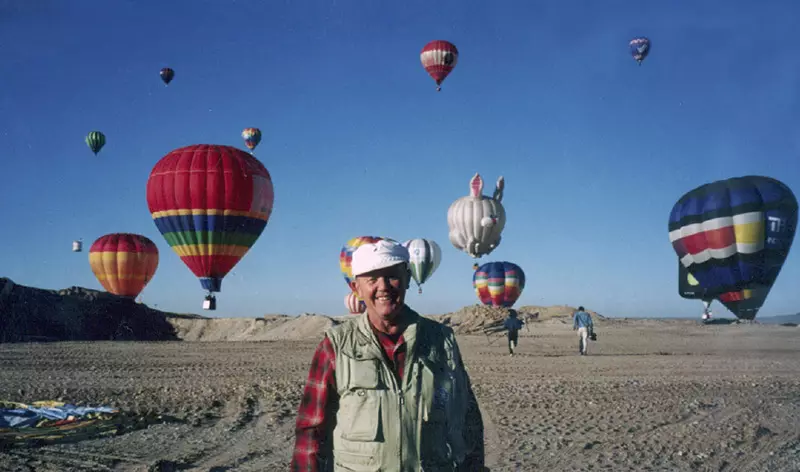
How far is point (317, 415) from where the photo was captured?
2.81 m

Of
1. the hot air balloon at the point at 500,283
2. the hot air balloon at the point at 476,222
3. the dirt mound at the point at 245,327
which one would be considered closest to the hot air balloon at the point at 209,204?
the dirt mound at the point at 245,327

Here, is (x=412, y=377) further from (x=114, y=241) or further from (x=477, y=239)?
(x=477, y=239)

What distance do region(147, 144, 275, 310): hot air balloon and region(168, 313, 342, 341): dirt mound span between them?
62.8 ft

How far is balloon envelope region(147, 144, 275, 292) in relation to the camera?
22.2m

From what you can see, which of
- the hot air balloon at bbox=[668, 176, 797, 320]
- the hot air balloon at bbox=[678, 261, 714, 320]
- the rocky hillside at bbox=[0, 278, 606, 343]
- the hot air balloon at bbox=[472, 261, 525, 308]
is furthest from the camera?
the hot air balloon at bbox=[472, 261, 525, 308]

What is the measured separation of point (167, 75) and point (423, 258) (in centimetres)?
2194

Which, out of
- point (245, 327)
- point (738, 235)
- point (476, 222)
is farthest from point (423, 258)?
point (738, 235)

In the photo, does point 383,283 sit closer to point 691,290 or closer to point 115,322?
point 691,290

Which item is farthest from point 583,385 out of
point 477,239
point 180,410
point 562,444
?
point 477,239

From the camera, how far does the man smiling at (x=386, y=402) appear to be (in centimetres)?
278

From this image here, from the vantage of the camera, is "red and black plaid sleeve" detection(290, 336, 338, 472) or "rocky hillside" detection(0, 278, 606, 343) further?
"rocky hillside" detection(0, 278, 606, 343)

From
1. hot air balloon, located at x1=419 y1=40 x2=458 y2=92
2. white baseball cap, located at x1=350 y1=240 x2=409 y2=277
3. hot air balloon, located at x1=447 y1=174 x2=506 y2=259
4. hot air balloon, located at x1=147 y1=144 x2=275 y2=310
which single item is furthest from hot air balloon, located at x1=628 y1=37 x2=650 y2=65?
white baseball cap, located at x1=350 y1=240 x2=409 y2=277

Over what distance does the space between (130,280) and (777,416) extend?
3427 centimetres

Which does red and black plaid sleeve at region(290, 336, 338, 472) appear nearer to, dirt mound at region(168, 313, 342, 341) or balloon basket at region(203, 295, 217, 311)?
balloon basket at region(203, 295, 217, 311)
